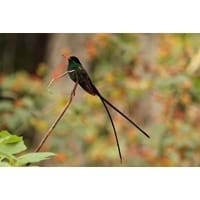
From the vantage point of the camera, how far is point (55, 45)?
1.72 metres

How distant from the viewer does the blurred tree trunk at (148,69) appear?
1.67 meters

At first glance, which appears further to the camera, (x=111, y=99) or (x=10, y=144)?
(x=111, y=99)

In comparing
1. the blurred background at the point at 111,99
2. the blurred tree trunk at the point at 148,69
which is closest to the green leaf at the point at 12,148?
the blurred background at the point at 111,99

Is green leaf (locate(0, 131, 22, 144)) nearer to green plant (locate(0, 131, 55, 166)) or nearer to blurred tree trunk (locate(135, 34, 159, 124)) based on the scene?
green plant (locate(0, 131, 55, 166))

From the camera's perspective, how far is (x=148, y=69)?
173cm

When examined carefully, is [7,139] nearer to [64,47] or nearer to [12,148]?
[12,148]

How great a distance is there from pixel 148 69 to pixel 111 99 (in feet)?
0.54

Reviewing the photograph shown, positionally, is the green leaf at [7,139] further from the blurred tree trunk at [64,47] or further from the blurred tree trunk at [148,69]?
the blurred tree trunk at [148,69]

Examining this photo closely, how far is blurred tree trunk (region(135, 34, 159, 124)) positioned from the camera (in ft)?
5.47

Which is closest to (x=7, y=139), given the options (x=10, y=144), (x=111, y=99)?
(x=10, y=144)

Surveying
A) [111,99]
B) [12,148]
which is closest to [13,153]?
[12,148]

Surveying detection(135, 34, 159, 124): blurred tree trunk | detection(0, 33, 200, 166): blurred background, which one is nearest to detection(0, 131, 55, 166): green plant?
detection(0, 33, 200, 166): blurred background

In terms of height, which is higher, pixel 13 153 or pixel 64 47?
pixel 64 47
